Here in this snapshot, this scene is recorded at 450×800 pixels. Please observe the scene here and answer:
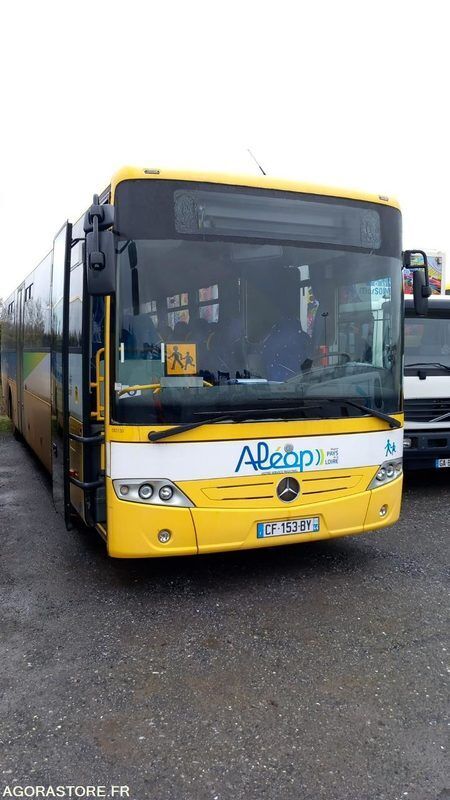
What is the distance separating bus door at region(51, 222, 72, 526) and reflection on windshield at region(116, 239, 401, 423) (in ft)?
3.36

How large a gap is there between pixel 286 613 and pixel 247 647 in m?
0.59

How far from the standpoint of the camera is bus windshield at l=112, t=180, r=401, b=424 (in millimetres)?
4492

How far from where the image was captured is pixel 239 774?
2.93 m

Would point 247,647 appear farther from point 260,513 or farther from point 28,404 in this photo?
point 28,404

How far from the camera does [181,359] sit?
457cm

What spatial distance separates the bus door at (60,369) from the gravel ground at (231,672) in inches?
27.6

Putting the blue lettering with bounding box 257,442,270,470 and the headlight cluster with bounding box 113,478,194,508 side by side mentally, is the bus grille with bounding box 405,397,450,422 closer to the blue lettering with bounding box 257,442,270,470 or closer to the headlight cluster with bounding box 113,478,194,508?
the blue lettering with bounding box 257,442,270,470

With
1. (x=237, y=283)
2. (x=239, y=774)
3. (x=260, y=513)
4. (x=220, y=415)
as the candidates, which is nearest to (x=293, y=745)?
(x=239, y=774)

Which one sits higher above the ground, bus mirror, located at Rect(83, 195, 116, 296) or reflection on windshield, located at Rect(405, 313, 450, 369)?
bus mirror, located at Rect(83, 195, 116, 296)

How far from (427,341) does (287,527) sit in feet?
15.8

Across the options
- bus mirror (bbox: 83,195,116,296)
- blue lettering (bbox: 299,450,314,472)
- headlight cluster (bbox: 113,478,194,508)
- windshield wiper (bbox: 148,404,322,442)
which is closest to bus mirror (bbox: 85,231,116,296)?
bus mirror (bbox: 83,195,116,296)

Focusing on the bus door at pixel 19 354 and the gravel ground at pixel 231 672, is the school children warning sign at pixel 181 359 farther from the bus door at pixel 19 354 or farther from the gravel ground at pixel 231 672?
the bus door at pixel 19 354

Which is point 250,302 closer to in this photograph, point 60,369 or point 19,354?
point 60,369

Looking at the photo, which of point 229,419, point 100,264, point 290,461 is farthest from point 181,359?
point 290,461
